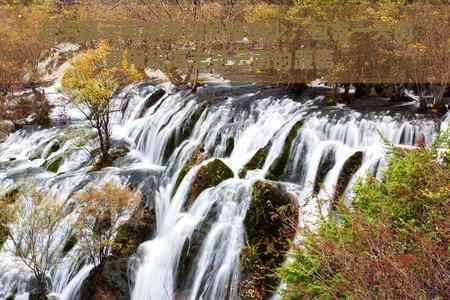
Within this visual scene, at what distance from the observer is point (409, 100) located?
22.4m

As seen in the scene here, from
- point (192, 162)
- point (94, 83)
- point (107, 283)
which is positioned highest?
point (94, 83)

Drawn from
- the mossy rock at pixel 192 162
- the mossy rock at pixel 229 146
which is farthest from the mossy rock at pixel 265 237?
the mossy rock at pixel 229 146

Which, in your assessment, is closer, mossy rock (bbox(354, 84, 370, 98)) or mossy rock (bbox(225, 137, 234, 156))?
mossy rock (bbox(225, 137, 234, 156))

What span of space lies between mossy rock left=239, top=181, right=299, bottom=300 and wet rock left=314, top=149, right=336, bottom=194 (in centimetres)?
190

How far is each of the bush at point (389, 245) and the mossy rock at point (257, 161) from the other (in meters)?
7.60

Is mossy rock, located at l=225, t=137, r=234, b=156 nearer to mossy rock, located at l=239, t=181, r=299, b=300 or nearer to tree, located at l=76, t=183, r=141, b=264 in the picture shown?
mossy rock, located at l=239, t=181, r=299, b=300

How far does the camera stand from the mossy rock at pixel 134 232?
1619cm

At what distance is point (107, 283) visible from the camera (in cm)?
1535

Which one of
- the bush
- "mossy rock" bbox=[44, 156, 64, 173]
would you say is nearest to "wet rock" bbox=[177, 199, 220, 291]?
the bush

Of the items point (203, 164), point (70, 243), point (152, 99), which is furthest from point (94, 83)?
point (70, 243)

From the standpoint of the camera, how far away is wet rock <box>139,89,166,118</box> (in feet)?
93.0

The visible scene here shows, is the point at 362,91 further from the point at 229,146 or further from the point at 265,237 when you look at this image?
the point at 265,237

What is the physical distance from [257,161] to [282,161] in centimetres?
112

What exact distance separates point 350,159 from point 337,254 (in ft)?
28.8
